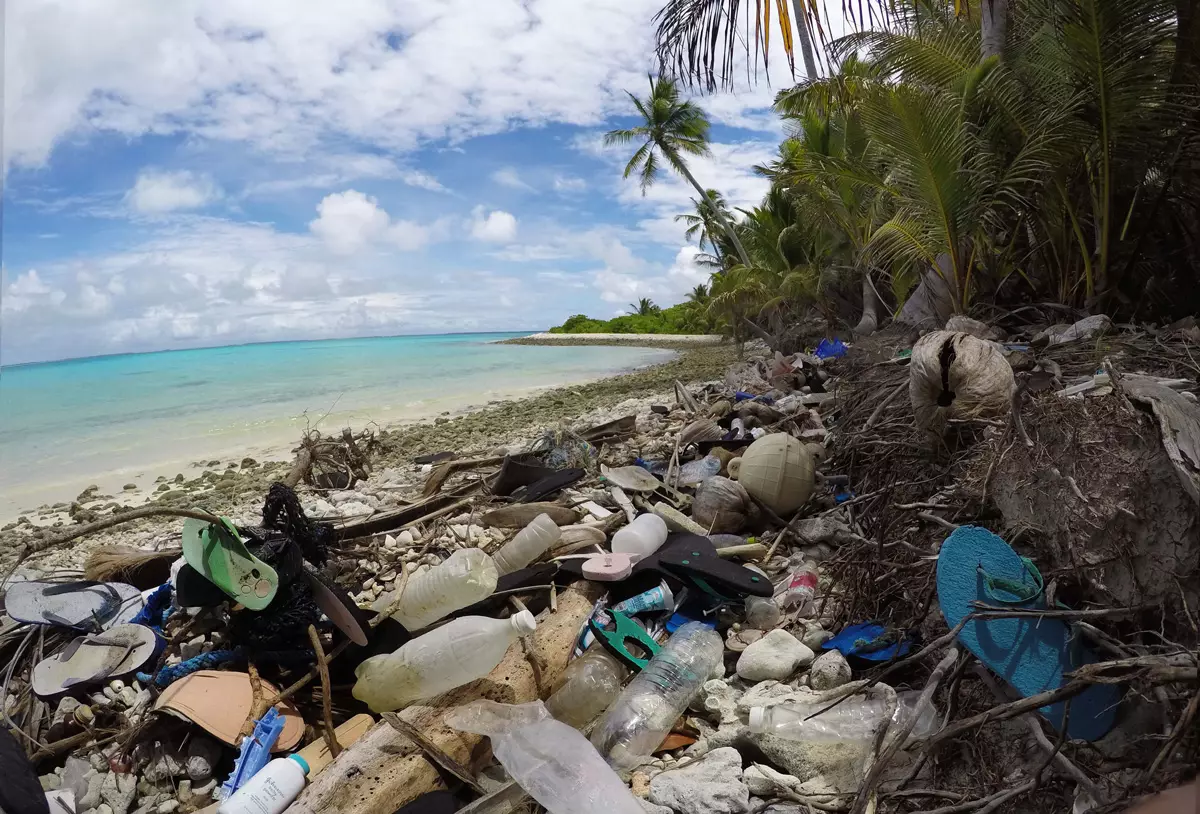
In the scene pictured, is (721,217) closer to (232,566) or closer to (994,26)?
(994,26)

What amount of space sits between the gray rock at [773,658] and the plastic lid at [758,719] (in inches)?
11.5

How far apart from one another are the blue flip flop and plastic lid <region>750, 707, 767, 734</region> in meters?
0.65

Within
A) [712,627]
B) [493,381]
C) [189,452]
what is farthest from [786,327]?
[712,627]

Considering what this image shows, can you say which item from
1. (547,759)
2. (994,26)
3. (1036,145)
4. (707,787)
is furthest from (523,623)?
(994,26)

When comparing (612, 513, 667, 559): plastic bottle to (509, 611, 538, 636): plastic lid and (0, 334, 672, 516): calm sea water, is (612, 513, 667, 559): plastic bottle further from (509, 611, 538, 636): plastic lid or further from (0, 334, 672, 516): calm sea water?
(0, 334, 672, 516): calm sea water

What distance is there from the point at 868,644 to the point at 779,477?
4.97 ft

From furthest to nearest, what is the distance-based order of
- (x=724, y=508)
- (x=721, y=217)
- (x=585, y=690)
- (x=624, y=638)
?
(x=721, y=217)
(x=724, y=508)
(x=624, y=638)
(x=585, y=690)

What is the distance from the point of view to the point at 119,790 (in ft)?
6.77

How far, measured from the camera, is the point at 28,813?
1700 millimetres

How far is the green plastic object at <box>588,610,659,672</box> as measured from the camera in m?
2.46

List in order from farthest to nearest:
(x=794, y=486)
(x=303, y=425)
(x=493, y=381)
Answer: (x=493, y=381) < (x=303, y=425) < (x=794, y=486)

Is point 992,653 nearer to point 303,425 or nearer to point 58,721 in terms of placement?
point 58,721

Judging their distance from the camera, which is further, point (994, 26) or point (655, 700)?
point (994, 26)

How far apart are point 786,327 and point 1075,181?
15.0 meters
